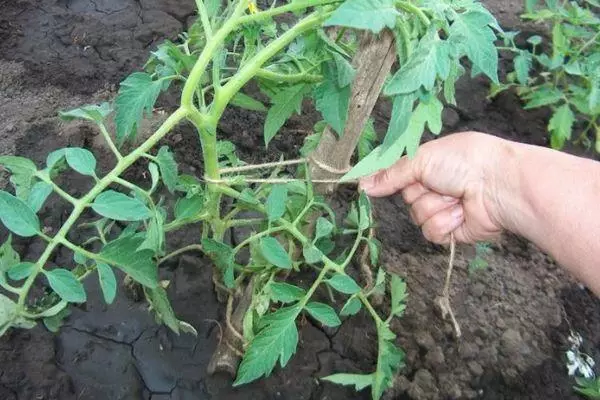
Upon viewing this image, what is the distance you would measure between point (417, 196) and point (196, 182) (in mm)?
524

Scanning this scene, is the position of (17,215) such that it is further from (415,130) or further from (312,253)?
(415,130)

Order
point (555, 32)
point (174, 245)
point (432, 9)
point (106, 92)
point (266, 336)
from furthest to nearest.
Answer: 1. point (555, 32)
2. point (106, 92)
3. point (174, 245)
4. point (266, 336)
5. point (432, 9)

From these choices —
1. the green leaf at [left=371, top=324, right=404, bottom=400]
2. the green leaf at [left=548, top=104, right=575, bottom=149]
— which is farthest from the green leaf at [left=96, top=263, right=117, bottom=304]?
the green leaf at [left=548, top=104, right=575, bottom=149]

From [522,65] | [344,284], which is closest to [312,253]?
[344,284]

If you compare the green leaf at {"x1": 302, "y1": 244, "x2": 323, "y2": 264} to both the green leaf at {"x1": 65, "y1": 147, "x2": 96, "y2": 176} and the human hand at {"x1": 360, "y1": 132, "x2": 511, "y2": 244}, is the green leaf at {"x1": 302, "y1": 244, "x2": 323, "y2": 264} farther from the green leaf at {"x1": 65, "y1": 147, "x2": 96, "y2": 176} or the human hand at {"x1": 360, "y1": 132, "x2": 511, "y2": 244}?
the green leaf at {"x1": 65, "y1": 147, "x2": 96, "y2": 176}

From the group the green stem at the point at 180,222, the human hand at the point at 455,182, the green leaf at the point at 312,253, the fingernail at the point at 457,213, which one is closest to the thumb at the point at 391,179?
the human hand at the point at 455,182

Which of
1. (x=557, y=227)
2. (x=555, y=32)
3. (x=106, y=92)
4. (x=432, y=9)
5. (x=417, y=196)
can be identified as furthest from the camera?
(x=555, y=32)

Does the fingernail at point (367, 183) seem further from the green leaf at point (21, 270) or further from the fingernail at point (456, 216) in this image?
the green leaf at point (21, 270)

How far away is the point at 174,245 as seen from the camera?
1.62m

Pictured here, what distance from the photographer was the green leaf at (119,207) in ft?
3.05

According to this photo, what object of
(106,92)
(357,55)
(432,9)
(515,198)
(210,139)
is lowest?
(106,92)

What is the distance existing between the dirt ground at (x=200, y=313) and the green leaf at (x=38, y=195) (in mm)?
587

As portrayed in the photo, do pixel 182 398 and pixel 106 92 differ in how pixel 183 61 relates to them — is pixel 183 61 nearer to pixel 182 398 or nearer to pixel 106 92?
pixel 182 398

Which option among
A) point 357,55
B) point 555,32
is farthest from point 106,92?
point 555,32
